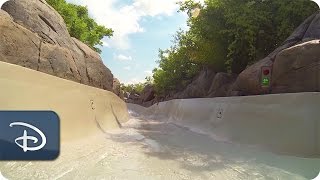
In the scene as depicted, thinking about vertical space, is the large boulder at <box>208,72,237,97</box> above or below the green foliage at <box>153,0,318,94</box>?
below

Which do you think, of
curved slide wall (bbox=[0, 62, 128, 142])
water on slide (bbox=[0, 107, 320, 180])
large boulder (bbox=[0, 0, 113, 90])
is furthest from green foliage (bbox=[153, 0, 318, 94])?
water on slide (bbox=[0, 107, 320, 180])

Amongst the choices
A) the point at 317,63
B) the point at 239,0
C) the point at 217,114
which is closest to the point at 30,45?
the point at 217,114

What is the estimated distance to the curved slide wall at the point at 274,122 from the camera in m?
3.19

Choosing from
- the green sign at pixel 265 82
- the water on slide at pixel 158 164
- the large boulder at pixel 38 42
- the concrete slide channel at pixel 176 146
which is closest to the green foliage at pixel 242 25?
the large boulder at pixel 38 42

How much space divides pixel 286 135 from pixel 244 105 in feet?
4.26

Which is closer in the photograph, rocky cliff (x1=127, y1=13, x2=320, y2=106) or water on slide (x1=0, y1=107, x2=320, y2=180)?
water on slide (x1=0, y1=107, x2=320, y2=180)

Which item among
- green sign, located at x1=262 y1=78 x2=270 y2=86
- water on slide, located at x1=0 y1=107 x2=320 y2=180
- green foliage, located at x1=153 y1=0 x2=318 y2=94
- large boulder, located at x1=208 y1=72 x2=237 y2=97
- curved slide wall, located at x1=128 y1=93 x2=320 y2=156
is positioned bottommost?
water on slide, located at x1=0 y1=107 x2=320 y2=180

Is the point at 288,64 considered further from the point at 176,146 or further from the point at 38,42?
the point at 38,42

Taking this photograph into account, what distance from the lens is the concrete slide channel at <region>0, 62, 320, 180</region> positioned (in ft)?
8.25

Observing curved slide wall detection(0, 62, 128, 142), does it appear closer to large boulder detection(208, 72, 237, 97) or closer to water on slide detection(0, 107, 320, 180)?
water on slide detection(0, 107, 320, 180)

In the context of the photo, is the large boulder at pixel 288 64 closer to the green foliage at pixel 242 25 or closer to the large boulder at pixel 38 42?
the green foliage at pixel 242 25

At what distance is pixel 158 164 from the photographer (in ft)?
9.64

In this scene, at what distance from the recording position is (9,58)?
409 cm

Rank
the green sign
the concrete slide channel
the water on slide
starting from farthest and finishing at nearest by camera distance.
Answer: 1. the green sign
2. the concrete slide channel
3. the water on slide
